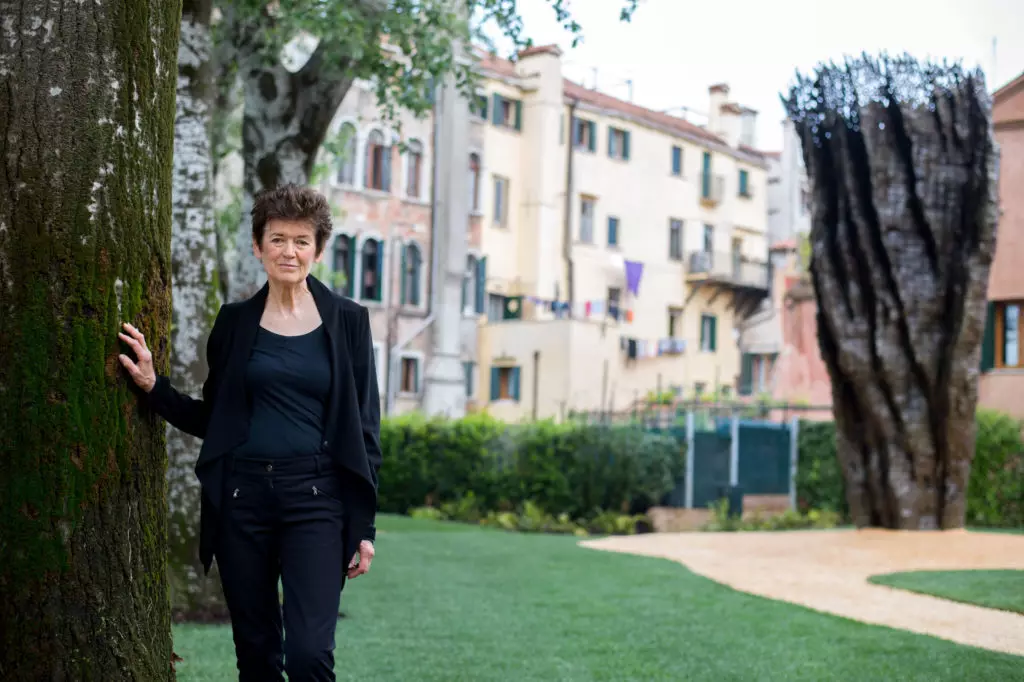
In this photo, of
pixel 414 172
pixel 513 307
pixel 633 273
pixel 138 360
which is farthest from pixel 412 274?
pixel 138 360

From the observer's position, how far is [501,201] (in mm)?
43250

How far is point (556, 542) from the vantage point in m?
17.7

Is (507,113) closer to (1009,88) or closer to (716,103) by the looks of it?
(716,103)

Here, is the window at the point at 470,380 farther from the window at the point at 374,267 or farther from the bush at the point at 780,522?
the bush at the point at 780,522

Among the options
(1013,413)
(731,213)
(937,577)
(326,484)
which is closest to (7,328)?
(326,484)

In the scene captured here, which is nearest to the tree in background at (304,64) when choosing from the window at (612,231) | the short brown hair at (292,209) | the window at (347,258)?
the short brown hair at (292,209)

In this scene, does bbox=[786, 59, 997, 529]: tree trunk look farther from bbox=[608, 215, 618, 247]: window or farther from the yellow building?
bbox=[608, 215, 618, 247]: window

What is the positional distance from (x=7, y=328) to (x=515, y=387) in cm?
3855

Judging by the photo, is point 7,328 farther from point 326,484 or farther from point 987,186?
point 987,186

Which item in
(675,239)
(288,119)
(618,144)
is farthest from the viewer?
(675,239)

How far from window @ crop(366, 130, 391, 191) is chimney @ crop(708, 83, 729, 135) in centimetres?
2091

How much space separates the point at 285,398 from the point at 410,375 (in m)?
34.2

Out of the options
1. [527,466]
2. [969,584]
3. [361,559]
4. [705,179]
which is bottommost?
[969,584]

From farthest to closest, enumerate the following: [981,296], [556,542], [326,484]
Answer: [556,542], [981,296], [326,484]
